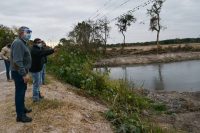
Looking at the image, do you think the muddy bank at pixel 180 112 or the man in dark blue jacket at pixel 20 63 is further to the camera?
the muddy bank at pixel 180 112

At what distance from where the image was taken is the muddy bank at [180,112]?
1312 centimetres

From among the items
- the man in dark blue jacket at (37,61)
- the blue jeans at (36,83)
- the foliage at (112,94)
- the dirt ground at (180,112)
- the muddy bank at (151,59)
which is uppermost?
the man in dark blue jacket at (37,61)

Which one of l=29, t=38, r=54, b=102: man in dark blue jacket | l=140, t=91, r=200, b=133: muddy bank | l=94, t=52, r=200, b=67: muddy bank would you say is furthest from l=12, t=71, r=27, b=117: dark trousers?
l=94, t=52, r=200, b=67: muddy bank

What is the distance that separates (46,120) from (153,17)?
59.2 meters

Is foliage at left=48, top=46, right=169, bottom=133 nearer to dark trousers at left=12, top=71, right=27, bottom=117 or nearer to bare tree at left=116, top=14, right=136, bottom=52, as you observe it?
dark trousers at left=12, top=71, right=27, bottom=117

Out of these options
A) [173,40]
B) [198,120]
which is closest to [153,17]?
[173,40]

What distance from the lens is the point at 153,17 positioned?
223ft

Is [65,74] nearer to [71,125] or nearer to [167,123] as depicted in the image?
[167,123]

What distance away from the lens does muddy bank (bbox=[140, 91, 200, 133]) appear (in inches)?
516

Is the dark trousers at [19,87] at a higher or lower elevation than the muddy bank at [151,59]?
higher

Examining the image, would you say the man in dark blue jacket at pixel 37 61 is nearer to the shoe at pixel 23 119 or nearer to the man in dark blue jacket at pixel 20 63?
the man in dark blue jacket at pixel 20 63

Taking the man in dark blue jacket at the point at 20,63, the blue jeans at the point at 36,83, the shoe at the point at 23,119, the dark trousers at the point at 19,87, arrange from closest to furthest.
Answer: the man in dark blue jacket at the point at 20,63 < the dark trousers at the point at 19,87 < the shoe at the point at 23,119 < the blue jeans at the point at 36,83

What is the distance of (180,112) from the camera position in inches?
618

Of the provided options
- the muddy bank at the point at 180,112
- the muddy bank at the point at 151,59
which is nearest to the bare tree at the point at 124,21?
the muddy bank at the point at 151,59
